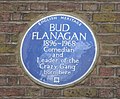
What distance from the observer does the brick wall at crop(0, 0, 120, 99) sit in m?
3.31

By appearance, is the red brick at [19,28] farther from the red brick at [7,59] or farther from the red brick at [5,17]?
the red brick at [7,59]

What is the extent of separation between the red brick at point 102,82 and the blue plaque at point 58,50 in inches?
3.9

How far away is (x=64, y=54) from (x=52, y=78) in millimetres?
247

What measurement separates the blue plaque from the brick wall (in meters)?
0.07

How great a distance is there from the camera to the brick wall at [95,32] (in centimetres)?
331

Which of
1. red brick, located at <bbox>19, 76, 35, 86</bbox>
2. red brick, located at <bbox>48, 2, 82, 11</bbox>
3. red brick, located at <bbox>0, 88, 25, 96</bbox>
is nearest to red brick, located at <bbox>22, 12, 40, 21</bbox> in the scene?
red brick, located at <bbox>48, 2, 82, 11</bbox>

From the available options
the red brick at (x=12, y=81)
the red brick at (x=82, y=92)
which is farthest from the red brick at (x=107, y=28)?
the red brick at (x=12, y=81)

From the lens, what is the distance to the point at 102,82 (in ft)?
10.9

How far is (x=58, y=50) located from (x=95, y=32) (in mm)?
385

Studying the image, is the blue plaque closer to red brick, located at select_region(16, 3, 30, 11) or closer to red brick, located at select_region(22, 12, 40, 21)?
red brick, located at select_region(22, 12, 40, 21)

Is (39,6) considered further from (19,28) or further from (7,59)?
(7,59)

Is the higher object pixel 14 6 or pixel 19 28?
pixel 14 6

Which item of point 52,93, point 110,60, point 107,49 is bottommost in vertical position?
point 52,93

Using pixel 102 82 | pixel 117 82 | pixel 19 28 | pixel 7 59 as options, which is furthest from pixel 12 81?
pixel 117 82
